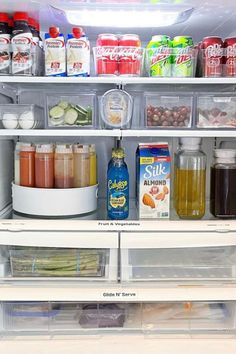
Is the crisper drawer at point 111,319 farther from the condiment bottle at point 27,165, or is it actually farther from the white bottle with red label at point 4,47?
the white bottle with red label at point 4,47

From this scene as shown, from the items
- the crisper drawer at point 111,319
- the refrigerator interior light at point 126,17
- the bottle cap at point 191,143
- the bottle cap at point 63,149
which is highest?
the refrigerator interior light at point 126,17

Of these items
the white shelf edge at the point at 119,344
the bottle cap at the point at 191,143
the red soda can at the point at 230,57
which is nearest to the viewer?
the white shelf edge at the point at 119,344

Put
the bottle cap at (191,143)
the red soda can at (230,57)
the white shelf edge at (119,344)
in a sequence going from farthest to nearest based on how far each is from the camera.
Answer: the bottle cap at (191,143) < the red soda can at (230,57) < the white shelf edge at (119,344)

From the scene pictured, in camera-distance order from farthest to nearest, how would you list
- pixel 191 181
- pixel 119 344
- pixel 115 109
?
pixel 191 181 < pixel 115 109 < pixel 119 344

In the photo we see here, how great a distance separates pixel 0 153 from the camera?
1459 mm

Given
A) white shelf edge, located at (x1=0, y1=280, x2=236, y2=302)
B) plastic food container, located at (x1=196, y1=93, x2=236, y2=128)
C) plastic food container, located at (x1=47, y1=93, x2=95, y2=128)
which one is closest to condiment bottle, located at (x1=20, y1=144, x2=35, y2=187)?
plastic food container, located at (x1=47, y1=93, x2=95, y2=128)

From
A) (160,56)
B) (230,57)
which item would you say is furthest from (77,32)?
(230,57)

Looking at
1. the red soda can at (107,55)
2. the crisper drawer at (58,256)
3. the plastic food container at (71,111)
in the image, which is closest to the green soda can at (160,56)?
the red soda can at (107,55)

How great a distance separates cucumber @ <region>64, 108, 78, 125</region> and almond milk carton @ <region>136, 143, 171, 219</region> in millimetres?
258

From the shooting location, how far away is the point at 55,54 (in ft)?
4.33

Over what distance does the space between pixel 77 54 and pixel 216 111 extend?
19.7 inches

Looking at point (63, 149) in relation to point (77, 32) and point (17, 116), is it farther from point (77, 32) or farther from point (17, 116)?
point (77, 32)

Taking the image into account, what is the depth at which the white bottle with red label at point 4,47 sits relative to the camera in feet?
4.29

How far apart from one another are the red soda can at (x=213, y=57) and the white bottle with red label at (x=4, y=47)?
65 cm
